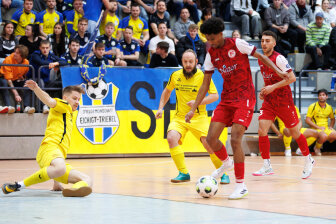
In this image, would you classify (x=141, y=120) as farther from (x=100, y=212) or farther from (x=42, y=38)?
(x=100, y=212)

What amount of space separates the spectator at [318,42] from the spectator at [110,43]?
6331 mm

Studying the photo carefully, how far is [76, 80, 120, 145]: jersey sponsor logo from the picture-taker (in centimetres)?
1402

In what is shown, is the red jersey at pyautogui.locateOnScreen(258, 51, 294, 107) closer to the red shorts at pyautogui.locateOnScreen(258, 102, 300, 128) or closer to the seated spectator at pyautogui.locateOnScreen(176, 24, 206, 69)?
the red shorts at pyautogui.locateOnScreen(258, 102, 300, 128)

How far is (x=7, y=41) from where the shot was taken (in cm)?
1431

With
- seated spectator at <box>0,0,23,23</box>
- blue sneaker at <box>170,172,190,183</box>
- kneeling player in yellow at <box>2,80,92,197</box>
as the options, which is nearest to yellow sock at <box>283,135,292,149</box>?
blue sneaker at <box>170,172,190,183</box>

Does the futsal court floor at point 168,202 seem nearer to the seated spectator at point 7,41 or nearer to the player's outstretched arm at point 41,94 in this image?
the player's outstretched arm at point 41,94

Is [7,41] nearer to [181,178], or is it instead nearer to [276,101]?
[181,178]

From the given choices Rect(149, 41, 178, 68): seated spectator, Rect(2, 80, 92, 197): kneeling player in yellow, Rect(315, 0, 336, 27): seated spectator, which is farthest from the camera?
Rect(315, 0, 336, 27): seated spectator

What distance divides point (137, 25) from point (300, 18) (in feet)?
20.1

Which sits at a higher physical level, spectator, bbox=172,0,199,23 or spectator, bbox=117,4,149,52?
spectator, bbox=172,0,199,23

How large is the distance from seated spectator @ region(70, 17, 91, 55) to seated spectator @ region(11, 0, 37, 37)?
1.44 m

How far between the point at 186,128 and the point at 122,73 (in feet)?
18.1

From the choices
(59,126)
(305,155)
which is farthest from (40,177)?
(305,155)

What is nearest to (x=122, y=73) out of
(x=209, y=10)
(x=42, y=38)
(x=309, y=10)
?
(x=42, y=38)
